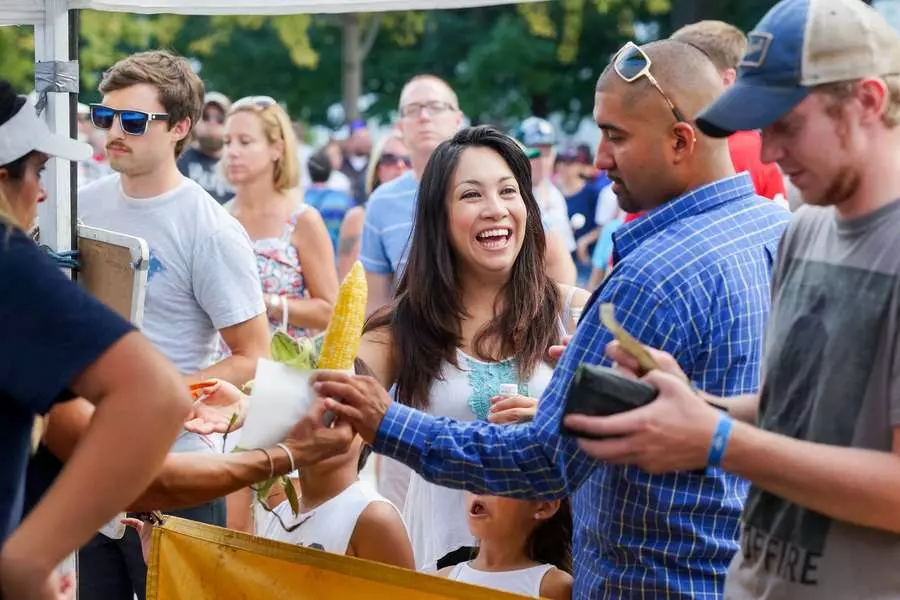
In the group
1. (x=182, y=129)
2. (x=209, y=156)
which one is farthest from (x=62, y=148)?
(x=209, y=156)

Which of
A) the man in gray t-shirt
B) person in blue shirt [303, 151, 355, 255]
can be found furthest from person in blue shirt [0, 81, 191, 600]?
person in blue shirt [303, 151, 355, 255]

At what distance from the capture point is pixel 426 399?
14.2 feet

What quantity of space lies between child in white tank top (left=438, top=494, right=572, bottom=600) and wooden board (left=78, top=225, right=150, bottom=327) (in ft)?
3.92

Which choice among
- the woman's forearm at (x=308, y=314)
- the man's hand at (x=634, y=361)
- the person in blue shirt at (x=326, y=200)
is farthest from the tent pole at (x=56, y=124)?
the person in blue shirt at (x=326, y=200)

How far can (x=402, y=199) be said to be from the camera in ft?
22.3

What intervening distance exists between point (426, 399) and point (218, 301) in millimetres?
1057

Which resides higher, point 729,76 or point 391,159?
point 729,76

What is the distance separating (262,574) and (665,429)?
4.96 ft

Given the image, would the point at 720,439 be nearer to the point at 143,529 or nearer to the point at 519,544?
the point at 519,544

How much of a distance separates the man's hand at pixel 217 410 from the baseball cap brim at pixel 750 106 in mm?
1740

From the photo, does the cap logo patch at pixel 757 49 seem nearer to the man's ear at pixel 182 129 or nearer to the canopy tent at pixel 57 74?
the canopy tent at pixel 57 74

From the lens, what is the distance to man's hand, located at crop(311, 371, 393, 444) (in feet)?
10.7

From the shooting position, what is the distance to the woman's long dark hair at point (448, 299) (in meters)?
4.38

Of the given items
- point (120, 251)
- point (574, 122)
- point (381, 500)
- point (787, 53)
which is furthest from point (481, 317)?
point (574, 122)
